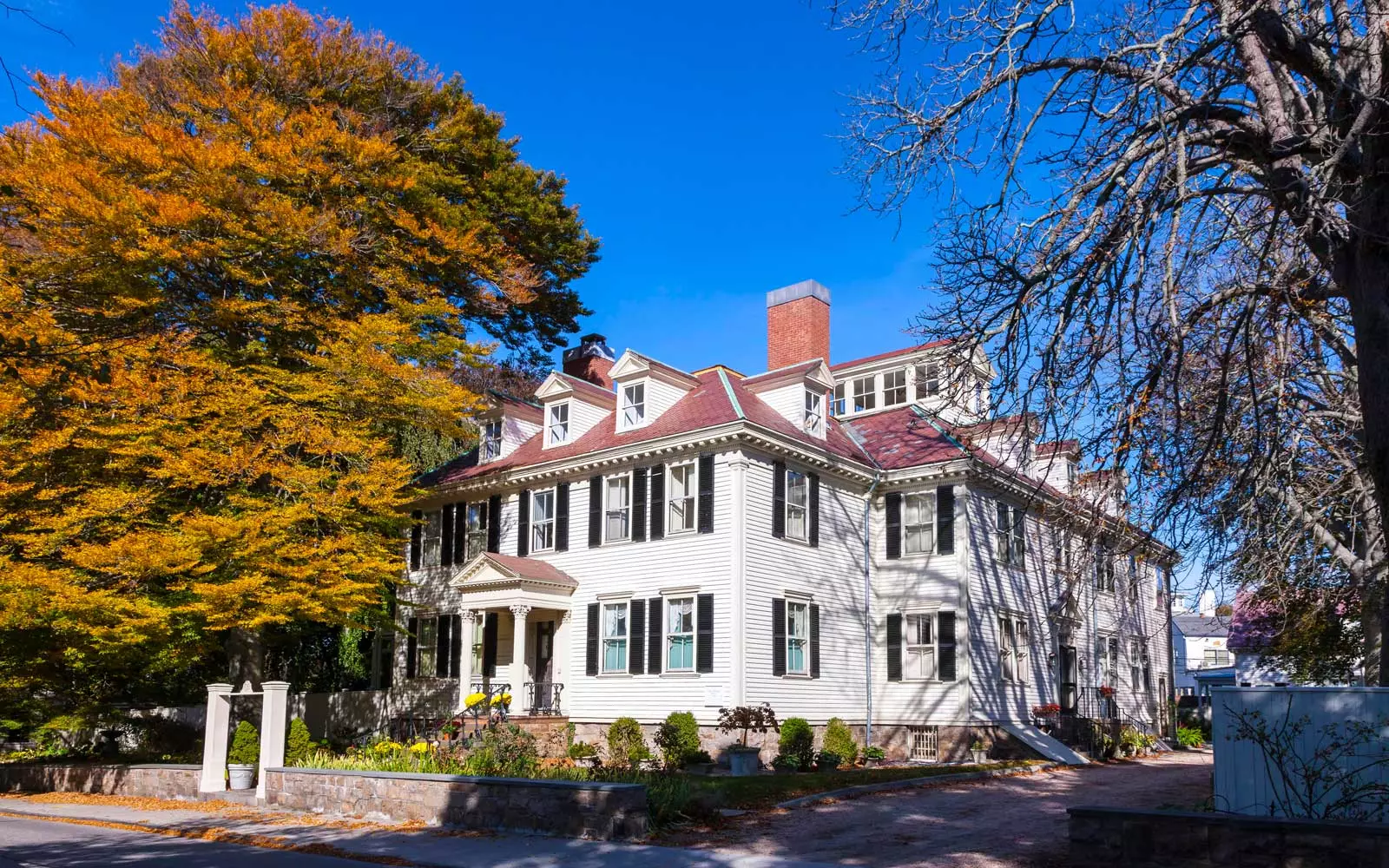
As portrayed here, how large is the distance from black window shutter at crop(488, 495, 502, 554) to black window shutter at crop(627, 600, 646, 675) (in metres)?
5.01

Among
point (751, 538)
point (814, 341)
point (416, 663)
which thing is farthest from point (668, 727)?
point (814, 341)

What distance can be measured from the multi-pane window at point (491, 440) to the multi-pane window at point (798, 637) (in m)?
9.67

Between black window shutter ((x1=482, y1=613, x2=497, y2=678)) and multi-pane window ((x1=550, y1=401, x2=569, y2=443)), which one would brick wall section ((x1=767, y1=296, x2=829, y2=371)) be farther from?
black window shutter ((x1=482, y1=613, x2=497, y2=678))

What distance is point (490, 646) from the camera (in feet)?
87.0

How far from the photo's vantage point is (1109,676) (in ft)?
102

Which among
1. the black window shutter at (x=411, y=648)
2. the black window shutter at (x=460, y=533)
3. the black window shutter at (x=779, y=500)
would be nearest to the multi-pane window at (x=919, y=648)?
the black window shutter at (x=779, y=500)

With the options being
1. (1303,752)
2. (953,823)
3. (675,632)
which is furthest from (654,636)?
(1303,752)

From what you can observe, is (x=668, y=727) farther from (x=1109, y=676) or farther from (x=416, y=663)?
(x=1109, y=676)

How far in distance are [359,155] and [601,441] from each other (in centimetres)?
846

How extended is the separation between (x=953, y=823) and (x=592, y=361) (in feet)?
70.3

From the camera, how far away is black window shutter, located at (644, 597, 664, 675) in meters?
23.4

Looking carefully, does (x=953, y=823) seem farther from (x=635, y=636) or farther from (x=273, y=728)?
(x=635, y=636)

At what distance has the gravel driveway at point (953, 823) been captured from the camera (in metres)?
11.4

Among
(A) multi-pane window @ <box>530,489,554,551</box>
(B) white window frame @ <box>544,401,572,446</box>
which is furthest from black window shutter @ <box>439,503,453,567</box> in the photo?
(B) white window frame @ <box>544,401,572,446</box>
